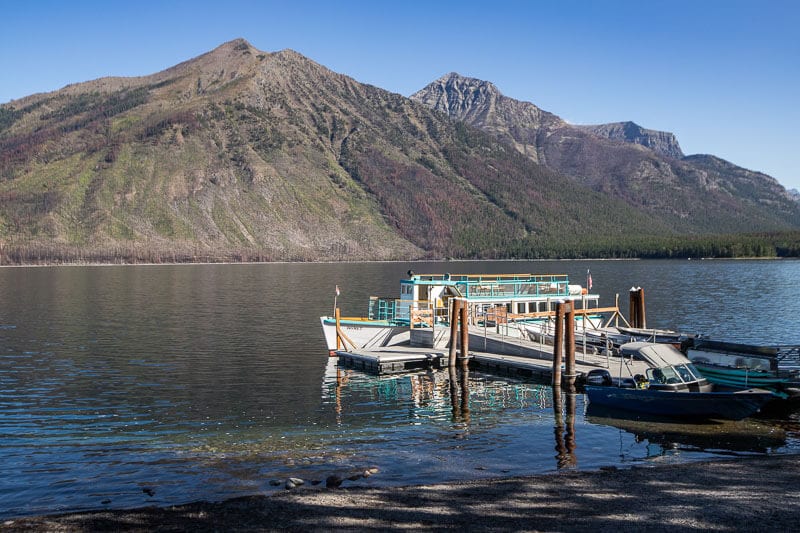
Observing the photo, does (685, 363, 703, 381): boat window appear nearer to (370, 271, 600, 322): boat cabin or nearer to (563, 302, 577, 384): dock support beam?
(563, 302, 577, 384): dock support beam

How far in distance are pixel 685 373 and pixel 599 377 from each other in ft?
15.4

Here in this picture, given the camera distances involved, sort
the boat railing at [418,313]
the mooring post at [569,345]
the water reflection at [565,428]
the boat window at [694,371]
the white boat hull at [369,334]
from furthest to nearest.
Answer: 1. the white boat hull at [369,334]
2. the boat railing at [418,313]
3. the mooring post at [569,345]
4. the boat window at [694,371]
5. the water reflection at [565,428]

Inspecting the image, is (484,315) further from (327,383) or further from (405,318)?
(327,383)

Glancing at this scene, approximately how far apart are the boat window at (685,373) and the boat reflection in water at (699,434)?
2306 millimetres

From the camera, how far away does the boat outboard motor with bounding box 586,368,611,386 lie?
3709 cm

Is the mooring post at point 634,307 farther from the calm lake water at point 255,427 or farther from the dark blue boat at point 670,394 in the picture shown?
the dark blue boat at point 670,394

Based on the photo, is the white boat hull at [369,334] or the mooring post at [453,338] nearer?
the mooring post at [453,338]

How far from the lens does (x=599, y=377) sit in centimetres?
3753

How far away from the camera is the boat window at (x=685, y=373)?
33.9 meters

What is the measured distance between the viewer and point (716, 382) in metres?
36.3

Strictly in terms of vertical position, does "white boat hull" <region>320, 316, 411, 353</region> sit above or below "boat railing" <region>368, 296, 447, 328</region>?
below

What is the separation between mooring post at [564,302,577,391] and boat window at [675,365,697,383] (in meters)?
7.43

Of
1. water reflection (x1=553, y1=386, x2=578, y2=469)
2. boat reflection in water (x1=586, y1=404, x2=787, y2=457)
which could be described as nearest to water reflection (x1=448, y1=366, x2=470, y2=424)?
water reflection (x1=553, y1=386, x2=578, y2=469)

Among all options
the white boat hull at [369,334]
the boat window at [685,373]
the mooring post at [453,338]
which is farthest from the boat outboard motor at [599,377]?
the white boat hull at [369,334]
